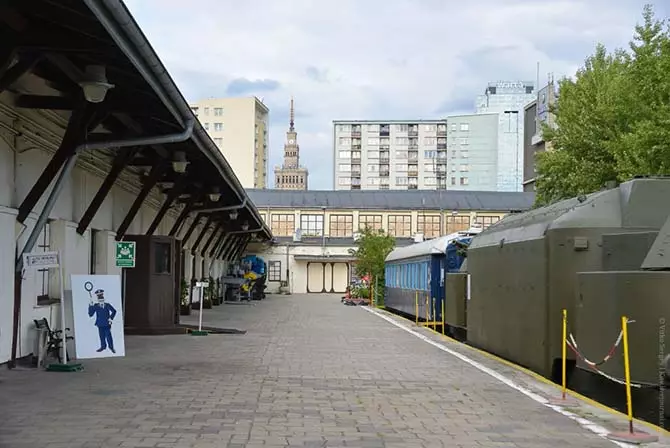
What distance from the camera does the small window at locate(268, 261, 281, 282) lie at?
210 feet

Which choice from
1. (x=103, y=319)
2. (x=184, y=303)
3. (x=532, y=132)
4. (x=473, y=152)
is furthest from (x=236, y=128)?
(x=103, y=319)

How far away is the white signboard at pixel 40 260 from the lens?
11.9 m

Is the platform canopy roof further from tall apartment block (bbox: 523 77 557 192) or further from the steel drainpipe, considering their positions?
tall apartment block (bbox: 523 77 557 192)

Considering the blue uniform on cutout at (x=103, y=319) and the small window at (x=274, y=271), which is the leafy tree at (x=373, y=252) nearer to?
the small window at (x=274, y=271)

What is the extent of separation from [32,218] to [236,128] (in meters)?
104

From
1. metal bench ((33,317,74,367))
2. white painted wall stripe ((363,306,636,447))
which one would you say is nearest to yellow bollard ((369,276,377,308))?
white painted wall stripe ((363,306,636,447))

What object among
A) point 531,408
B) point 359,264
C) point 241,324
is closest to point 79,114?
point 531,408

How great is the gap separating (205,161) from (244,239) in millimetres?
31426

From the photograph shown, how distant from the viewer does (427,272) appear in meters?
26.3

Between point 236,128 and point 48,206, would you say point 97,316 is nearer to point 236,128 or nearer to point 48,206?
point 48,206

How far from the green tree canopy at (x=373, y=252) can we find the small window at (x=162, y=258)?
24.9 meters

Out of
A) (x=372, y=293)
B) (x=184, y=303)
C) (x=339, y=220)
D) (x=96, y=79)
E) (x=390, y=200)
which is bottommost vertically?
(x=372, y=293)

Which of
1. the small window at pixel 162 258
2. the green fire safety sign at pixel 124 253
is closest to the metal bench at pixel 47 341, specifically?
the green fire safety sign at pixel 124 253

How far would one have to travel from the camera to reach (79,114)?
Answer: 1205 cm
